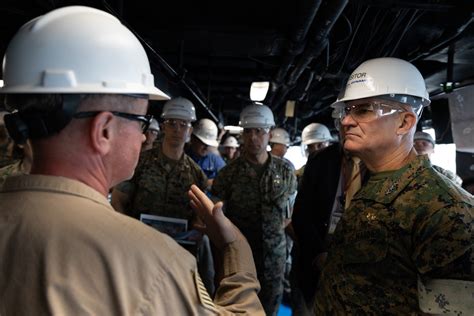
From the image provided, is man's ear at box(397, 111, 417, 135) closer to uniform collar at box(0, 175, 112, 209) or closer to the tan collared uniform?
the tan collared uniform

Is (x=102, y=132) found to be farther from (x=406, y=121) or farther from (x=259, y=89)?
(x=259, y=89)

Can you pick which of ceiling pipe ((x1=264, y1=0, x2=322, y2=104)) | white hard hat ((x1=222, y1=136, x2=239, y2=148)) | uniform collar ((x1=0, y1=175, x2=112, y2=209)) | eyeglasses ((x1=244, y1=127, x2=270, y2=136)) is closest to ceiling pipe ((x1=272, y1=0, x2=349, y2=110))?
ceiling pipe ((x1=264, y1=0, x2=322, y2=104))

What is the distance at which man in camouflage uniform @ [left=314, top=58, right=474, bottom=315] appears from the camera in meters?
1.45

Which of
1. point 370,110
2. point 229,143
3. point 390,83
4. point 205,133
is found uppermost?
point 390,83

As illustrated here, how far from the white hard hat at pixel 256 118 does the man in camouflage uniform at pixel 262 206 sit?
0.26m

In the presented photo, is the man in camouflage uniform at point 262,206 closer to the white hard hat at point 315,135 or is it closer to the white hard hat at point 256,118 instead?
the white hard hat at point 256,118

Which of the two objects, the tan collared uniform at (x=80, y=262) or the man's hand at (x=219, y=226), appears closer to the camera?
the tan collared uniform at (x=80, y=262)

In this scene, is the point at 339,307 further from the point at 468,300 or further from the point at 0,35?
the point at 0,35

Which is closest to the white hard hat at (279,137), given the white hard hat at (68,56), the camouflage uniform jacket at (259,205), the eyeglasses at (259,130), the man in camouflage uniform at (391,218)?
the eyeglasses at (259,130)

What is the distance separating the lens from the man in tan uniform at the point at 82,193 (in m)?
0.82

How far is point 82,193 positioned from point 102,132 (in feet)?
0.54

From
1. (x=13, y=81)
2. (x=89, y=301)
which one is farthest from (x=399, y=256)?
(x=13, y=81)

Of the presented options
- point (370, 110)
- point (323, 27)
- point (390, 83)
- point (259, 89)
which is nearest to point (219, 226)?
point (370, 110)

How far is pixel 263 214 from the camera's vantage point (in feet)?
11.9
